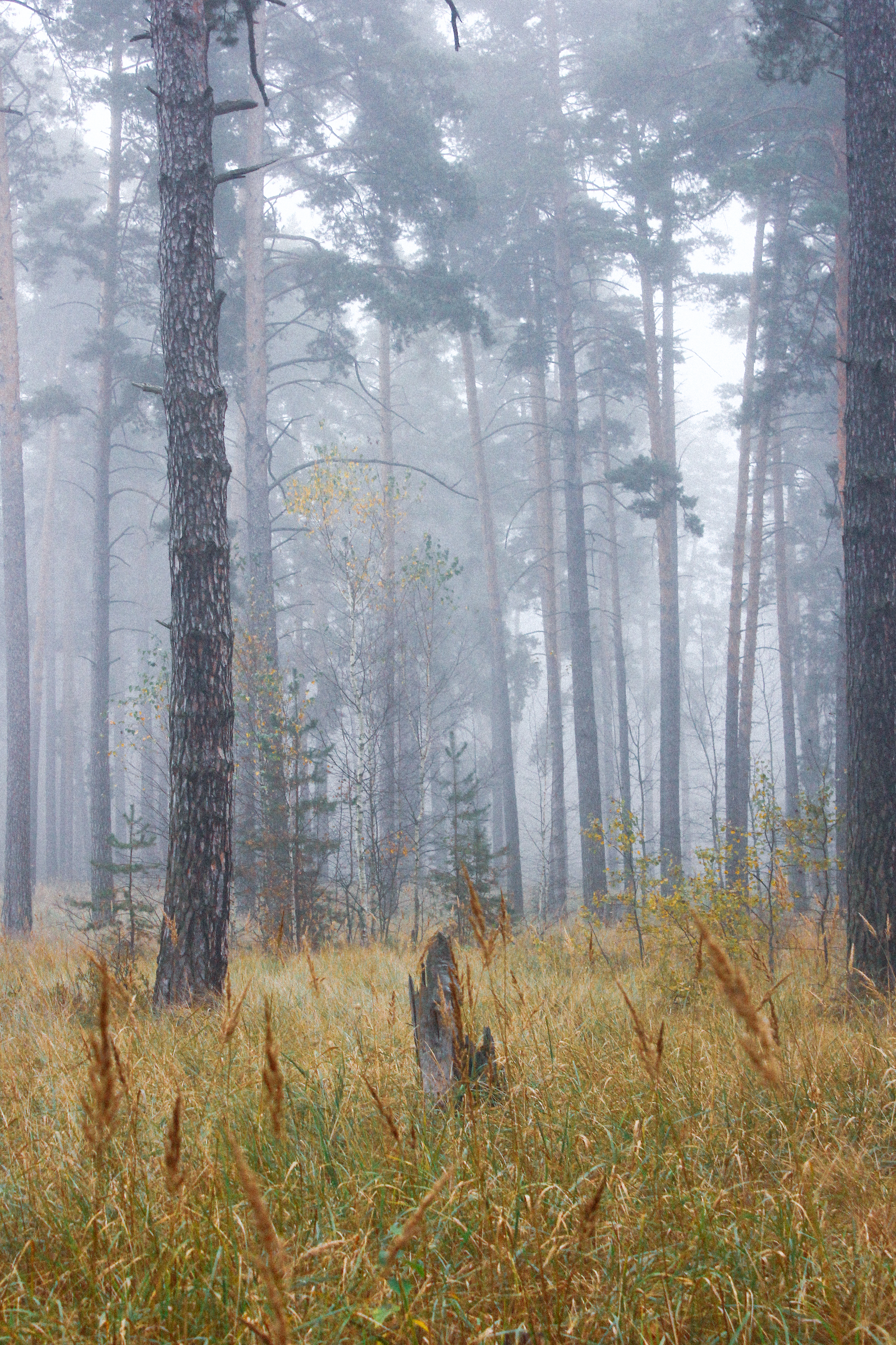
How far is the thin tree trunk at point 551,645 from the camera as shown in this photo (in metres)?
16.5

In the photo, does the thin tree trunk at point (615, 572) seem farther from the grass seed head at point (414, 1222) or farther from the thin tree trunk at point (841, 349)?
the grass seed head at point (414, 1222)

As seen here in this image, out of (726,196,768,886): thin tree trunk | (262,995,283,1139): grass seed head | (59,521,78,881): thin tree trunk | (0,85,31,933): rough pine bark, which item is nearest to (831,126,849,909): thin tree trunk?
(726,196,768,886): thin tree trunk

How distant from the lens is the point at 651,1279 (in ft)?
6.03

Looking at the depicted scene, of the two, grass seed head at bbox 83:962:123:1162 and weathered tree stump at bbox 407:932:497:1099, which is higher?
grass seed head at bbox 83:962:123:1162

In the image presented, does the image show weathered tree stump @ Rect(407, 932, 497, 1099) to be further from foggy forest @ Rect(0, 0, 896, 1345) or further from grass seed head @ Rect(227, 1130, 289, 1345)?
grass seed head @ Rect(227, 1130, 289, 1345)

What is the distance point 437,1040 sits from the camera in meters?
2.83

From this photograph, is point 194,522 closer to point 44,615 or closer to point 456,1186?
point 456,1186

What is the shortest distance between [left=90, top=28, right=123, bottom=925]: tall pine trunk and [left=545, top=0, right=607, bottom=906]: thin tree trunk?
802 cm

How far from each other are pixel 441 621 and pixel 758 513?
11.8 m

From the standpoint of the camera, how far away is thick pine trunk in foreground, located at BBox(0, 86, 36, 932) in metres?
11.5

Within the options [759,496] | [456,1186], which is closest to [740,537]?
[759,496]

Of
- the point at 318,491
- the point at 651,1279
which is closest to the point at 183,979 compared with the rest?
the point at 651,1279

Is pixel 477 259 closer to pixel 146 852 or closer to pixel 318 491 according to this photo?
pixel 318 491

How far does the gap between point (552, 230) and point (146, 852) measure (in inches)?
663
